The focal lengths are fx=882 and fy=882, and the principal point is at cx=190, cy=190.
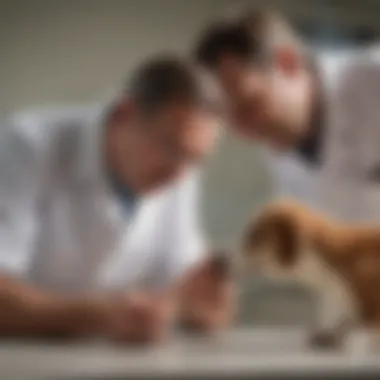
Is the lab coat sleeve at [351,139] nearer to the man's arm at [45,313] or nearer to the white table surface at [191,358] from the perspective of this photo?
the white table surface at [191,358]

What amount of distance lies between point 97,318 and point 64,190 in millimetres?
156

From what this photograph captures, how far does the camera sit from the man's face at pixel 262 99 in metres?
1.05

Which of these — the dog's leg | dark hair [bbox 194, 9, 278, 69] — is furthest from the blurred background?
the dog's leg

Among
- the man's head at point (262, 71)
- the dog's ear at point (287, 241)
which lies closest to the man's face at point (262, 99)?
the man's head at point (262, 71)

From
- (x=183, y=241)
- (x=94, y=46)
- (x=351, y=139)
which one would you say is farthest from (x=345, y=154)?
(x=94, y=46)

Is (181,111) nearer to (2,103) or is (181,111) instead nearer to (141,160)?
(141,160)

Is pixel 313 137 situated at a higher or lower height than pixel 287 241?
higher

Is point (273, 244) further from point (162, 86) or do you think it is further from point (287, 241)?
point (162, 86)

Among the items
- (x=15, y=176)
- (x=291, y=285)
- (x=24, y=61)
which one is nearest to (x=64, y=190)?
(x=15, y=176)

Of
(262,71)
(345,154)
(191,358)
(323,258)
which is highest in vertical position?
(262,71)

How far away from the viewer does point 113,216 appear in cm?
104

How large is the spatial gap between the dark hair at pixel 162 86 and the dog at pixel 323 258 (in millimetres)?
168

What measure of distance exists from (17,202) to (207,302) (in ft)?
0.82

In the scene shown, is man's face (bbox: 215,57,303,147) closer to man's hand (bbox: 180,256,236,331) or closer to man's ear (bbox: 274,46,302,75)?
man's ear (bbox: 274,46,302,75)
